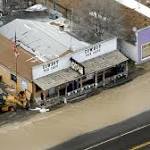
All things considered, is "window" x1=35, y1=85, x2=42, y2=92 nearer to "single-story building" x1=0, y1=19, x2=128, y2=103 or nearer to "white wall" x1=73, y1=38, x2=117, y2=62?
"single-story building" x1=0, y1=19, x2=128, y2=103

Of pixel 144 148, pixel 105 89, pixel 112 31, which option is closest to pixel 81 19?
pixel 112 31

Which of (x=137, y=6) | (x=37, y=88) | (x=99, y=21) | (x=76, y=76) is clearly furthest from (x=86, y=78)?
(x=137, y=6)

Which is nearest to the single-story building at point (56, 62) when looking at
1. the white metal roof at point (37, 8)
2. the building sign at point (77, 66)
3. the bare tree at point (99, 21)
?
the building sign at point (77, 66)

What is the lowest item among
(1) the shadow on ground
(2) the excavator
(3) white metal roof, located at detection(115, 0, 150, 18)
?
(1) the shadow on ground

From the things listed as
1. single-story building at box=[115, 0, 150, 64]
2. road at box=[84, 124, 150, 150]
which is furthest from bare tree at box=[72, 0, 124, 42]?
road at box=[84, 124, 150, 150]

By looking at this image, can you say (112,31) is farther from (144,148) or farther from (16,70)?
(144,148)
